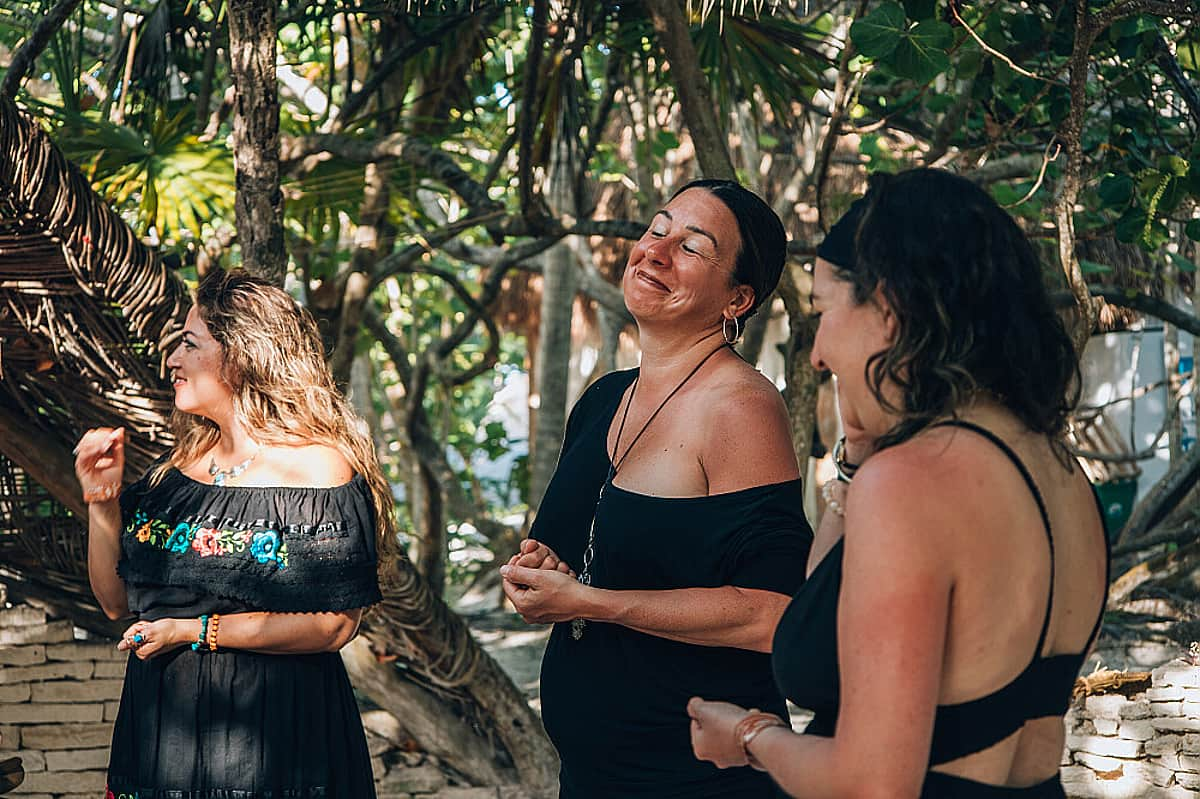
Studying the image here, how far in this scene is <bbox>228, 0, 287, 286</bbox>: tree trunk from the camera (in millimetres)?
3793

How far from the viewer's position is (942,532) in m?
1.49

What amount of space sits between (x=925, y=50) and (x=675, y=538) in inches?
73.8

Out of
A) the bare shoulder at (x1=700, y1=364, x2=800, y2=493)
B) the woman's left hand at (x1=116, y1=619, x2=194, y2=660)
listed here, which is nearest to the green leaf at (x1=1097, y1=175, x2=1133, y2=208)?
the bare shoulder at (x1=700, y1=364, x2=800, y2=493)

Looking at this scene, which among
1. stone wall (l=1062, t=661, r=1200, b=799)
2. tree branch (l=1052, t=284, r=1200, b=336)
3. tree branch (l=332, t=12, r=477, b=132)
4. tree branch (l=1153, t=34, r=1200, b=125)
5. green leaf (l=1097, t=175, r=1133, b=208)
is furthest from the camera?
tree branch (l=332, t=12, r=477, b=132)

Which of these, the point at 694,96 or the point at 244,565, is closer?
the point at 244,565

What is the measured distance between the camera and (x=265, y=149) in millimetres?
3859

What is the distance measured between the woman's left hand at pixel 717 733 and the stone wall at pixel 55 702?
3.79 meters

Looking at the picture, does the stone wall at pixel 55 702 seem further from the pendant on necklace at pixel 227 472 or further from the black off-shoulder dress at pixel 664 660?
the black off-shoulder dress at pixel 664 660

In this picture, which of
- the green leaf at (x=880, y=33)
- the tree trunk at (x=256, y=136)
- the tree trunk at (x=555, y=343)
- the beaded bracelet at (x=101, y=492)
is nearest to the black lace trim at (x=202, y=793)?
the beaded bracelet at (x=101, y=492)

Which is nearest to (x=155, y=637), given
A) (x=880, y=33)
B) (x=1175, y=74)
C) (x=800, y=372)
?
(x=880, y=33)

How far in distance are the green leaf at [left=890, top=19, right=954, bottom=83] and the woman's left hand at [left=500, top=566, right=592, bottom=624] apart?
6.48 ft

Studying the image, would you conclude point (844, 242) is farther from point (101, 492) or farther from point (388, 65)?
point (388, 65)

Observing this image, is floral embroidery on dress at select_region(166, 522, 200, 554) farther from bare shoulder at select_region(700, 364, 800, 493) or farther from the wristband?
bare shoulder at select_region(700, 364, 800, 493)

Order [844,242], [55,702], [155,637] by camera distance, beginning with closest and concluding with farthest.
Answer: [844,242] < [155,637] < [55,702]
